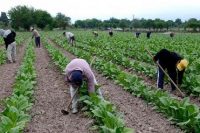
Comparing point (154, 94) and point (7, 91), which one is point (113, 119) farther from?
point (7, 91)

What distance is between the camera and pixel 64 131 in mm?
7172

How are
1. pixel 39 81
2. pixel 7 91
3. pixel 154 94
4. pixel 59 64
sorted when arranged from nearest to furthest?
pixel 154 94
pixel 7 91
pixel 39 81
pixel 59 64

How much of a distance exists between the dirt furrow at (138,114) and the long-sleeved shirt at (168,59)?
46.7 inches

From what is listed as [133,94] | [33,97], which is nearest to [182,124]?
[133,94]

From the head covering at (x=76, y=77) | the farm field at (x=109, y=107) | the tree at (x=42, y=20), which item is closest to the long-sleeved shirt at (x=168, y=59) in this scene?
the farm field at (x=109, y=107)

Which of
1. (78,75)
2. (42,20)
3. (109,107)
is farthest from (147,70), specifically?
(42,20)

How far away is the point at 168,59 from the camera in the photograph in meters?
10.0

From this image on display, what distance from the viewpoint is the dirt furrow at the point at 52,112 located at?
736 centimetres

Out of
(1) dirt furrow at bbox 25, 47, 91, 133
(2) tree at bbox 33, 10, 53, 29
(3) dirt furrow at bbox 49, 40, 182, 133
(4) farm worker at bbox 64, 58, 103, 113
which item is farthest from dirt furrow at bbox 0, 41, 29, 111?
(2) tree at bbox 33, 10, 53, 29

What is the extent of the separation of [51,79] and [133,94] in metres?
3.91

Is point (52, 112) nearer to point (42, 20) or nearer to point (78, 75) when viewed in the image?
point (78, 75)

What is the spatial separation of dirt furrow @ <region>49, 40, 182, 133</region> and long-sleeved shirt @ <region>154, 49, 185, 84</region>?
1.19m

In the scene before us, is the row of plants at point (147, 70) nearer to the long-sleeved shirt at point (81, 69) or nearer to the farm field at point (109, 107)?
the farm field at point (109, 107)

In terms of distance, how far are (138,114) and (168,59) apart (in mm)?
2327
